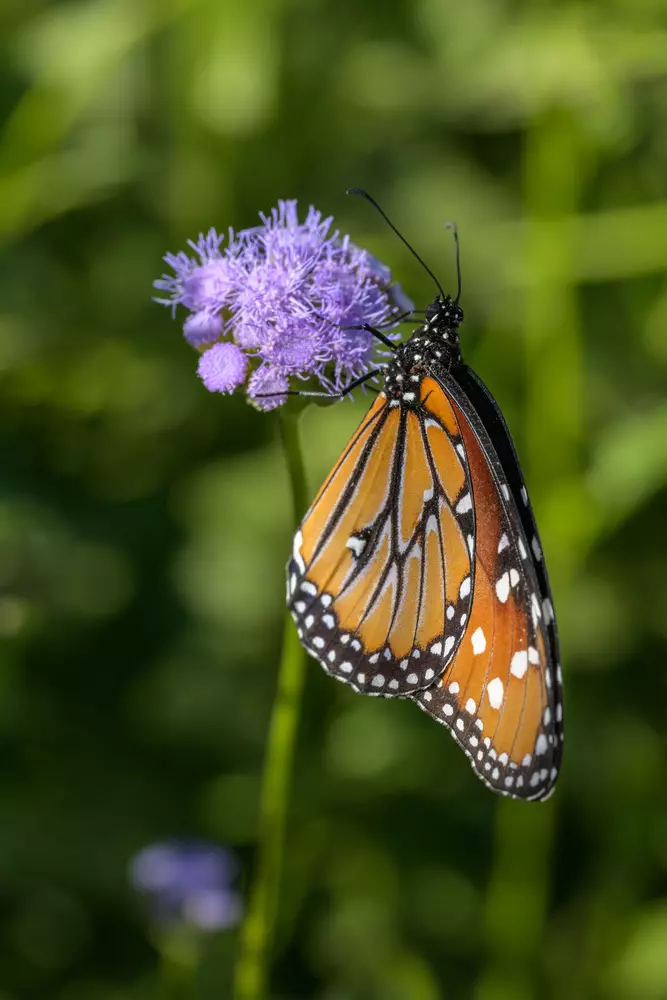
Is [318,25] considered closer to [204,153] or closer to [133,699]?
[204,153]

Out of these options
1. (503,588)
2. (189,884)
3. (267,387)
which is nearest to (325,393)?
(267,387)

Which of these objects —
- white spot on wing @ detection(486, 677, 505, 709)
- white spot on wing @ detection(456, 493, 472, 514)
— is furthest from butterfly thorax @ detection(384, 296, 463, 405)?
white spot on wing @ detection(486, 677, 505, 709)

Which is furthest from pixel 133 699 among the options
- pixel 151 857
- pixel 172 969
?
pixel 172 969

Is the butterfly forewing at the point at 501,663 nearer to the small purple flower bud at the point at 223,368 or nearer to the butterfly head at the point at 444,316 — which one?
the butterfly head at the point at 444,316

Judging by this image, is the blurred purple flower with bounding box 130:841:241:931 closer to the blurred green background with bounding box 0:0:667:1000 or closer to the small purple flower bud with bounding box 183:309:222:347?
the blurred green background with bounding box 0:0:667:1000

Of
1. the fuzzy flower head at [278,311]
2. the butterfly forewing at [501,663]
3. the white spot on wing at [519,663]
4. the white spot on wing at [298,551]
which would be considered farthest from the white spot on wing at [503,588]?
the fuzzy flower head at [278,311]

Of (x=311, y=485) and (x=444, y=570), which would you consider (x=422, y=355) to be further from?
(x=311, y=485)
